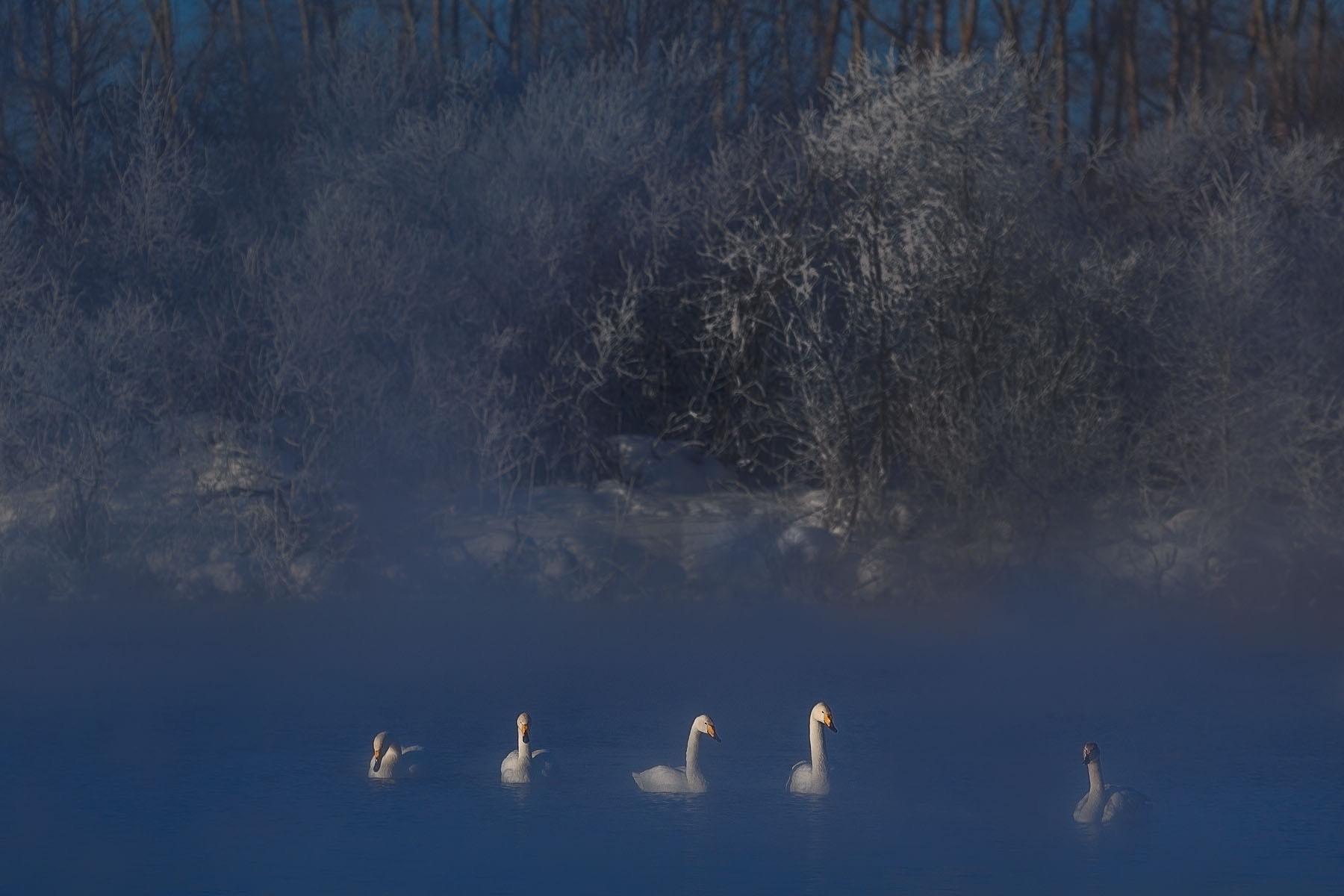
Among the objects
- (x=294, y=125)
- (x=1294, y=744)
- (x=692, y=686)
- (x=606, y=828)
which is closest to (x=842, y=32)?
(x=294, y=125)

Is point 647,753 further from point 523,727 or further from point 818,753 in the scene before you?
point 818,753

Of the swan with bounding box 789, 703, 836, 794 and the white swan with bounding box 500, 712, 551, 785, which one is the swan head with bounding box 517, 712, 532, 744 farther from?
the swan with bounding box 789, 703, 836, 794

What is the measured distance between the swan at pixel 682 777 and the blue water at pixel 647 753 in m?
0.13

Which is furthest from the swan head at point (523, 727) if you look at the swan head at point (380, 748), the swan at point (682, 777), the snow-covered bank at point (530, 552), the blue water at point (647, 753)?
the snow-covered bank at point (530, 552)

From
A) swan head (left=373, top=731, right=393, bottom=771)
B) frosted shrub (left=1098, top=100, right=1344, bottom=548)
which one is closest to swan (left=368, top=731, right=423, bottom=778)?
swan head (left=373, top=731, right=393, bottom=771)

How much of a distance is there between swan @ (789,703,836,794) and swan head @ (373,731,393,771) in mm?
2286

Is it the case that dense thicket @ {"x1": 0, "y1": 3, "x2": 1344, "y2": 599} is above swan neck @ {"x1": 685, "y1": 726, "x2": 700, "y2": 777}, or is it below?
above

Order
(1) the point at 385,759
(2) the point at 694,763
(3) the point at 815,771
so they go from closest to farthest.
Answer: (3) the point at 815,771, (2) the point at 694,763, (1) the point at 385,759

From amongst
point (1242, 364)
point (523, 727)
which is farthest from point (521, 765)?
point (1242, 364)

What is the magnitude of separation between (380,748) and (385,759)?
0.07 m

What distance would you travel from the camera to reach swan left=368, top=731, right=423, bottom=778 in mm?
9797

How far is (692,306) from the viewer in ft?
68.5

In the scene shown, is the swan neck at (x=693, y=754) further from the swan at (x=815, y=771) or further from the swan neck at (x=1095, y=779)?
the swan neck at (x=1095, y=779)

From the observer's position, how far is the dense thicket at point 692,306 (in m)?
17.4
